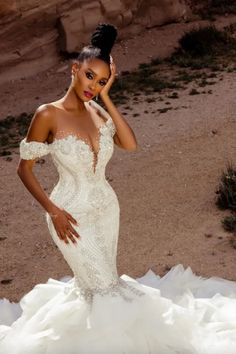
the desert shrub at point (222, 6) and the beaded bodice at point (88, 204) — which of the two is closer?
the beaded bodice at point (88, 204)

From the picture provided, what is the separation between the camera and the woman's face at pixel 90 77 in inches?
188

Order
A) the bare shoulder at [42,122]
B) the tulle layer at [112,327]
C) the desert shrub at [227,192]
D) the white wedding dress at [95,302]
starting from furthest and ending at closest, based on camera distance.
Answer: the desert shrub at [227,192] < the tulle layer at [112,327] < the white wedding dress at [95,302] < the bare shoulder at [42,122]

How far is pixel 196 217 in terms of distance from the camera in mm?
8328

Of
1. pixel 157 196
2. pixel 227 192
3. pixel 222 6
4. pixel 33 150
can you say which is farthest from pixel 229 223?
pixel 222 6

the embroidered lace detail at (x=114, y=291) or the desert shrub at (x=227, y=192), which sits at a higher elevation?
the embroidered lace detail at (x=114, y=291)

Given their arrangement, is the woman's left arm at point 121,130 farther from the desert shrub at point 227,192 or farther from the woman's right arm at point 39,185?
the desert shrub at point 227,192

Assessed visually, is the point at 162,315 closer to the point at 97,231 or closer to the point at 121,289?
the point at 121,289

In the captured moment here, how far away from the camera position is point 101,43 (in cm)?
480

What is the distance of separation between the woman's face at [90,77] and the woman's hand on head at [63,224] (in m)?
0.76

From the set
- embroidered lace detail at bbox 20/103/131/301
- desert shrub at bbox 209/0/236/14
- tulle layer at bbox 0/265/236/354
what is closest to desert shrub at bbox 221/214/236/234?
tulle layer at bbox 0/265/236/354

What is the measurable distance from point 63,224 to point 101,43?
1210 millimetres

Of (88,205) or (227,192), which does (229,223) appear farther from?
(88,205)

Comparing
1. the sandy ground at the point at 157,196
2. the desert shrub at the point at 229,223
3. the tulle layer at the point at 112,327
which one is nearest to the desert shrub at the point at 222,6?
the sandy ground at the point at 157,196

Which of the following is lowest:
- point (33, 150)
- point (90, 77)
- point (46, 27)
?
point (46, 27)
